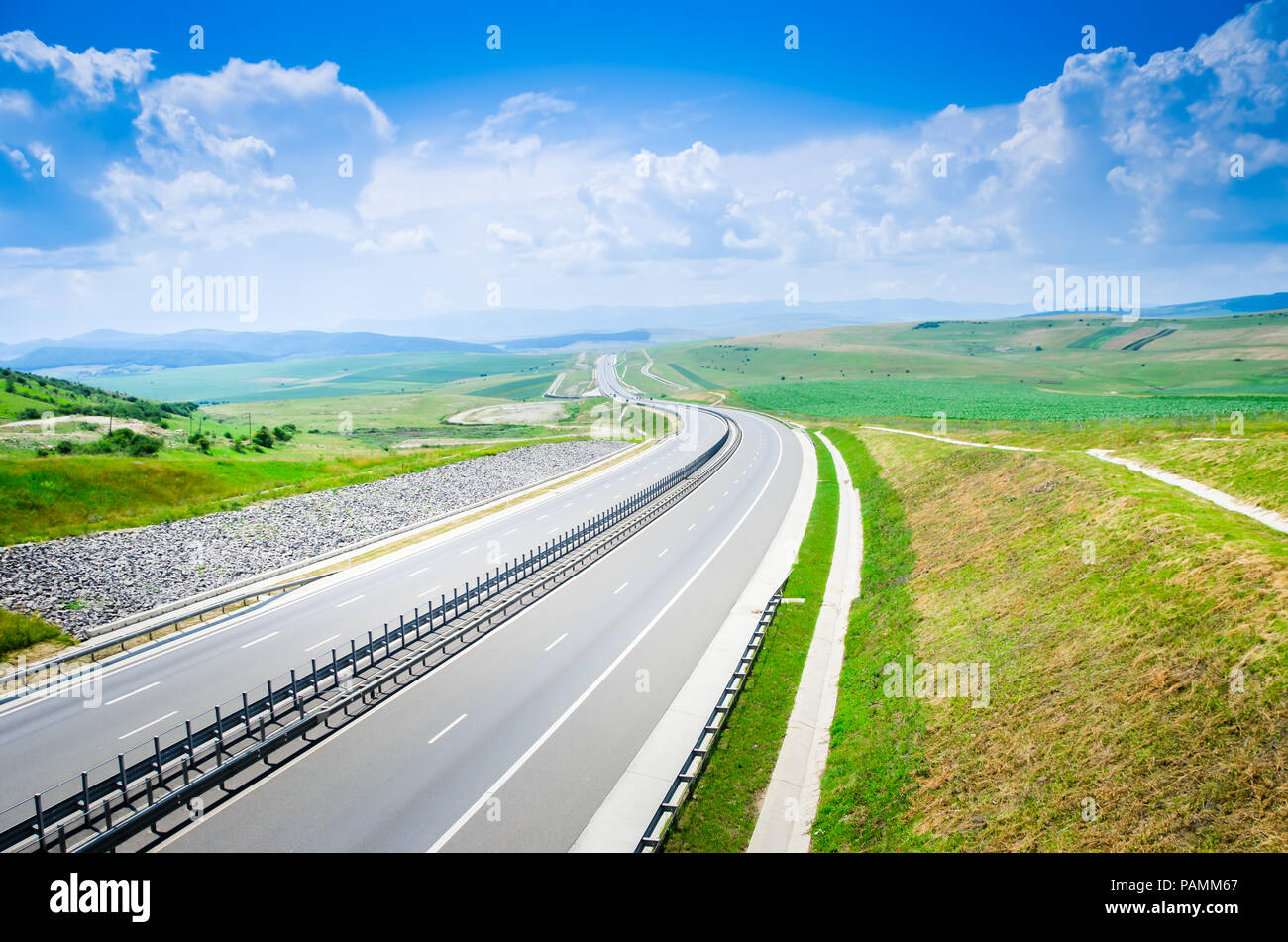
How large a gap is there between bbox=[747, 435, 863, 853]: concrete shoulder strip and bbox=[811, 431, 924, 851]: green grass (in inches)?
12.9

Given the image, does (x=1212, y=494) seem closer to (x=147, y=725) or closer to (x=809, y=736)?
(x=809, y=736)

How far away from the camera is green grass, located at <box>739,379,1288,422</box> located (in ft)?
299

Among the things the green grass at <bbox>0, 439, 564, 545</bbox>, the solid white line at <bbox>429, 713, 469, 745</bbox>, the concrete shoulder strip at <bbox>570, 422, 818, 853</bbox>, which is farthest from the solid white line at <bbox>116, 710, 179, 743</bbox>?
the green grass at <bbox>0, 439, 564, 545</bbox>

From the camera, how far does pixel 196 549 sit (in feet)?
134

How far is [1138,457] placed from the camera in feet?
134

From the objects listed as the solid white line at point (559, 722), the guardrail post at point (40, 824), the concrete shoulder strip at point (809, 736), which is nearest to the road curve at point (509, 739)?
the solid white line at point (559, 722)

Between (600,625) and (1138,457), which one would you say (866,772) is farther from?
(1138,457)

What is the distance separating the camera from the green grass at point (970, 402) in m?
91.1

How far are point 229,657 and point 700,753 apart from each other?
19.5 metres

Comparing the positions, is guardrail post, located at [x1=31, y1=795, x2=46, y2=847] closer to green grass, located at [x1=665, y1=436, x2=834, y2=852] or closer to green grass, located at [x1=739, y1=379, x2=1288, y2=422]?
green grass, located at [x1=665, y1=436, x2=834, y2=852]
